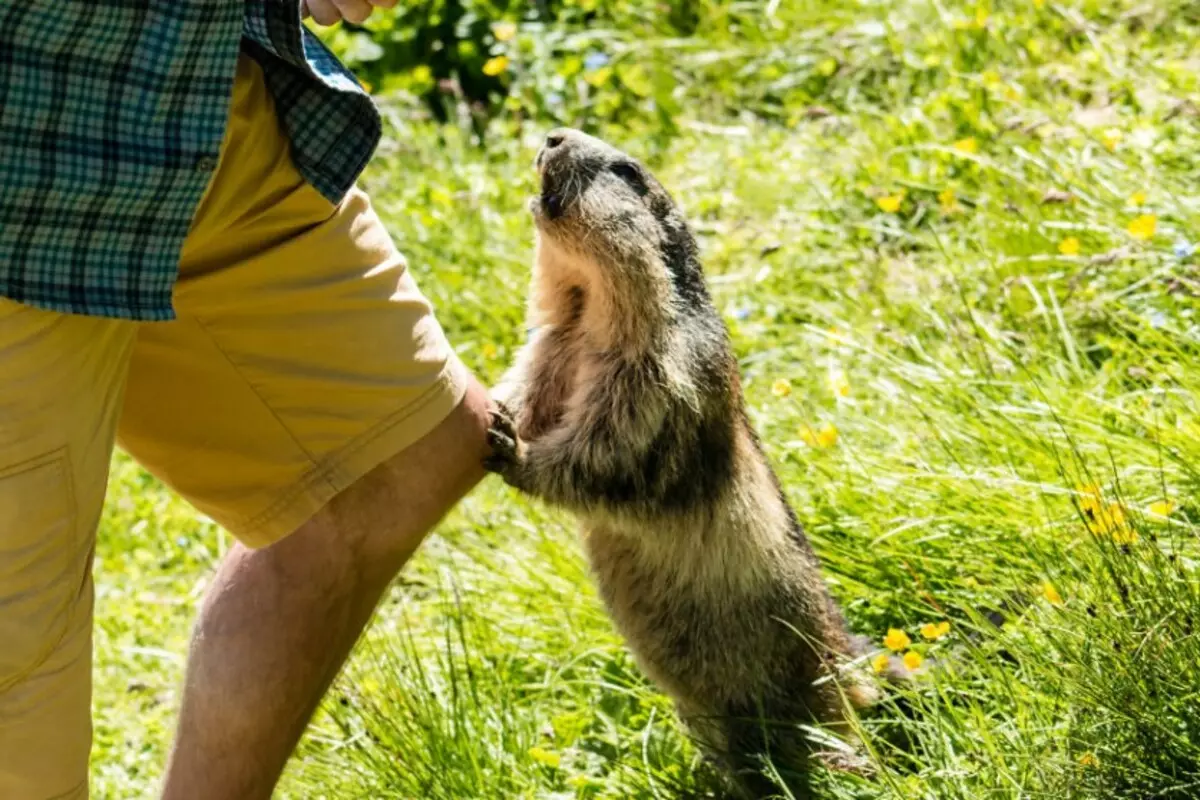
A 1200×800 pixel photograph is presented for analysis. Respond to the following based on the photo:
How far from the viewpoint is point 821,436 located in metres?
4.10

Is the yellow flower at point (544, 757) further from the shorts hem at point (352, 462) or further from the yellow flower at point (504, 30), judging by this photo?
the yellow flower at point (504, 30)

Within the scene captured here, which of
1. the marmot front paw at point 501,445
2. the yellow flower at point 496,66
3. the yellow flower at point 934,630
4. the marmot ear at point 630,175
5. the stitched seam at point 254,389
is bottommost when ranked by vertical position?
the yellow flower at point 496,66

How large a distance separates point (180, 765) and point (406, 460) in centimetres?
79

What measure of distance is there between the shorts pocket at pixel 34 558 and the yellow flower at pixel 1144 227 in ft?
9.24

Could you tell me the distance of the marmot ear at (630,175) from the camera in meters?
3.65

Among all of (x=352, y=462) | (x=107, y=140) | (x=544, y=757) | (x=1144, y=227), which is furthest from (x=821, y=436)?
(x=107, y=140)

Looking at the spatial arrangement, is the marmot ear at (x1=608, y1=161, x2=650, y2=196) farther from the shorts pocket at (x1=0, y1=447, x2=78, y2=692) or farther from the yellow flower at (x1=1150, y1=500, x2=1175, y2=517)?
the shorts pocket at (x1=0, y1=447, x2=78, y2=692)

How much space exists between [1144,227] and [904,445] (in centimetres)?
87

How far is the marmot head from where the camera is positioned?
11.6 ft

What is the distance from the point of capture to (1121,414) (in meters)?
3.77

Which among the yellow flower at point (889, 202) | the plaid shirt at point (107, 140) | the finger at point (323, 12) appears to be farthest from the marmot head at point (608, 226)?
the yellow flower at point (889, 202)

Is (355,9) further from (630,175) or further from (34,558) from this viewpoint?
(34,558)

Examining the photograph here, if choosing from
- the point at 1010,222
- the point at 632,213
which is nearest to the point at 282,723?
the point at 632,213

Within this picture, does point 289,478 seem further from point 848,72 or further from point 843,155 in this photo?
point 848,72
